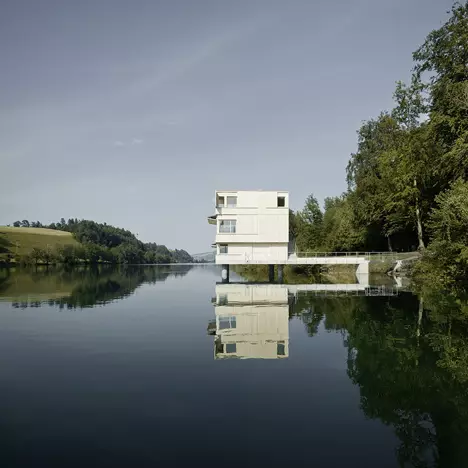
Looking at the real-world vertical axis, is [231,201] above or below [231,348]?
above

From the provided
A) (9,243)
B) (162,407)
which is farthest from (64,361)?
(9,243)

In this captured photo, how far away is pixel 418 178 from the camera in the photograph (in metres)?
44.5

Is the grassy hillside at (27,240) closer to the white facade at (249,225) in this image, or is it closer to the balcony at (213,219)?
the balcony at (213,219)

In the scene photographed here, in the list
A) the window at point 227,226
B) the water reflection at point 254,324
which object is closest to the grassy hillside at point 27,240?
the window at point 227,226

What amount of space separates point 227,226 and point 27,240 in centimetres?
11275


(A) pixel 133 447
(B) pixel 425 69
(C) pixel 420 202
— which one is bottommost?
(A) pixel 133 447

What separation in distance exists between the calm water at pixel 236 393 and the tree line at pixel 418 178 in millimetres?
9878

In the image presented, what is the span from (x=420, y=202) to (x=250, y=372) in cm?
4139

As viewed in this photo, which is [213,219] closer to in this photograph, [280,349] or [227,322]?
[227,322]

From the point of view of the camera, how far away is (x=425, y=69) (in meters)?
29.9

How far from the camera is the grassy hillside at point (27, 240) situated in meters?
120

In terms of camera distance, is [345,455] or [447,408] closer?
[345,455]

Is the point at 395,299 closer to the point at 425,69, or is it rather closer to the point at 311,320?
the point at 311,320

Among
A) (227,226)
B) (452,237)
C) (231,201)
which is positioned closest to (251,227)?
(227,226)
